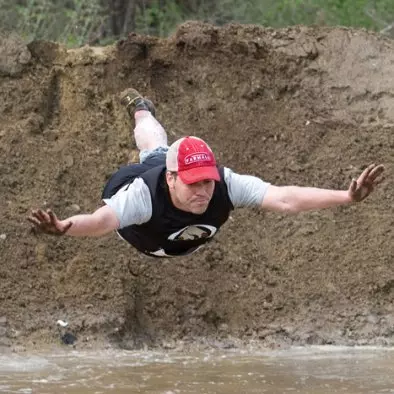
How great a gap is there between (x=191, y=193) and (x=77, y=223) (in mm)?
850

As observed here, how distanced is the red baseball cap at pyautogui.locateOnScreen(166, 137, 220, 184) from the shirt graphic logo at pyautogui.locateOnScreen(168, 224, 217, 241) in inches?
16.4

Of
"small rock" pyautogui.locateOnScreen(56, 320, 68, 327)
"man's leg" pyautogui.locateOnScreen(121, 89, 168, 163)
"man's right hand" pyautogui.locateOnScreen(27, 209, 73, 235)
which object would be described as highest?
"man's leg" pyautogui.locateOnScreen(121, 89, 168, 163)

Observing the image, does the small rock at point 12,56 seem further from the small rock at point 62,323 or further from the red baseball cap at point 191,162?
the red baseball cap at point 191,162

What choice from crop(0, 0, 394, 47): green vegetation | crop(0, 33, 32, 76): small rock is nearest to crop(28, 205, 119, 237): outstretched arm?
crop(0, 33, 32, 76): small rock

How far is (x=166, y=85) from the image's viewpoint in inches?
551

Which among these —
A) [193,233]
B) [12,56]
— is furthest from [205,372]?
[12,56]

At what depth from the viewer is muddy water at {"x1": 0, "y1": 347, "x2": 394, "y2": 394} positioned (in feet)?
31.3

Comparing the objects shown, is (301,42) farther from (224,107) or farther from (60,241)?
(60,241)

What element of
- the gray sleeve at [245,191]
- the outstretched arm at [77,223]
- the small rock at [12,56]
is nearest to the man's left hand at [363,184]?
the gray sleeve at [245,191]

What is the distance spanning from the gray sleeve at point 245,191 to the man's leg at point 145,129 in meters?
1.10

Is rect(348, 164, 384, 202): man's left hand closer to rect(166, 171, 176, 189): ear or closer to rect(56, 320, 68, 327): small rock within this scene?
rect(166, 171, 176, 189): ear

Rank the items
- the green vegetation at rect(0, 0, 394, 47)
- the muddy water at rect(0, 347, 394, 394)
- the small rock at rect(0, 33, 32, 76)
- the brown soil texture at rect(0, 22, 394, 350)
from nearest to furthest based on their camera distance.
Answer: the muddy water at rect(0, 347, 394, 394) → the brown soil texture at rect(0, 22, 394, 350) → the small rock at rect(0, 33, 32, 76) → the green vegetation at rect(0, 0, 394, 47)

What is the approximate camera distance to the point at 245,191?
7.98 metres

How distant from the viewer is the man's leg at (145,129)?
910 centimetres
